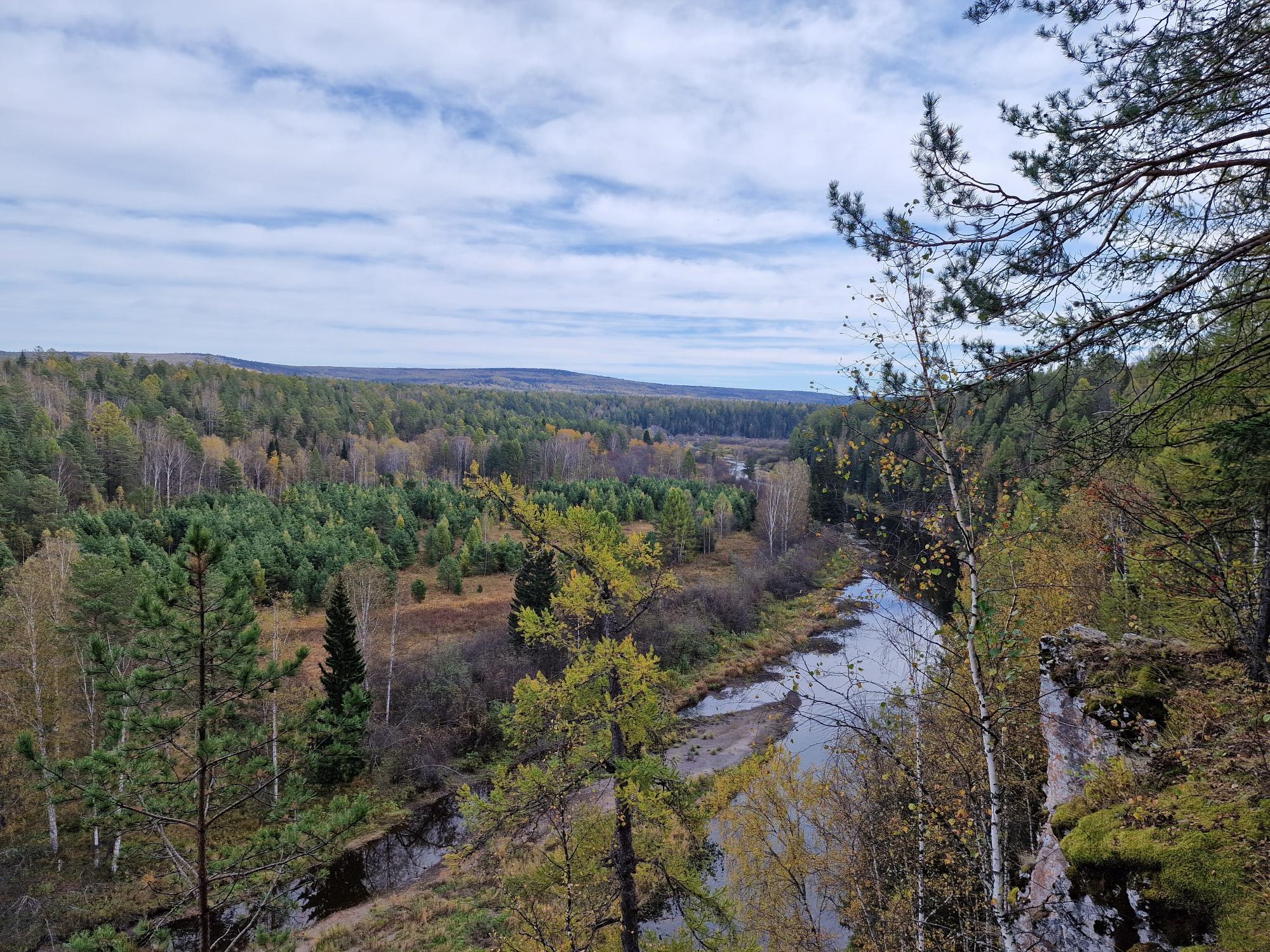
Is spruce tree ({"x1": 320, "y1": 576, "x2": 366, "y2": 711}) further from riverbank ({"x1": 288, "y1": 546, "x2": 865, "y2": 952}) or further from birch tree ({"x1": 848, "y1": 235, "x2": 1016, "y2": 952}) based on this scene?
birch tree ({"x1": 848, "y1": 235, "x2": 1016, "y2": 952})

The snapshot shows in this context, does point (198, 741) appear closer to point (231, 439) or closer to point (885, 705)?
point (885, 705)

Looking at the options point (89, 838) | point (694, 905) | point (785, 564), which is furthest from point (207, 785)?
point (785, 564)

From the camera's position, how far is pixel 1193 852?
4605 millimetres

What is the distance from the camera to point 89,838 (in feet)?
53.4

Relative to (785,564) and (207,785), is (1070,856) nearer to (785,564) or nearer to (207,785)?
(207,785)

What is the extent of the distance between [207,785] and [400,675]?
20.0 meters

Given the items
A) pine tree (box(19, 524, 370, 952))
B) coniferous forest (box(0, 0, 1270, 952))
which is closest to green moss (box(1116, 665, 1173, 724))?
coniferous forest (box(0, 0, 1270, 952))

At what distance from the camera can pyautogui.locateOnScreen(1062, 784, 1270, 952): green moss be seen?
423 centimetres

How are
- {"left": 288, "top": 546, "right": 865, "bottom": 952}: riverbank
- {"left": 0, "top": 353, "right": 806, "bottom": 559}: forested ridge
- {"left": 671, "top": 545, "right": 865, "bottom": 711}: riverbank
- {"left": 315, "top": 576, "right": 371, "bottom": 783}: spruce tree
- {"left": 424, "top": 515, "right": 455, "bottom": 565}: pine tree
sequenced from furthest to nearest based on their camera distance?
{"left": 0, "top": 353, "right": 806, "bottom": 559}: forested ridge < {"left": 424, "top": 515, "right": 455, "bottom": 565}: pine tree < {"left": 671, "top": 545, "right": 865, "bottom": 711}: riverbank < {"left": 315, "top": 576, "right": 371, "bottom": 783}: spruce tree < {"left": 288, "top": 546, "right": 865, "bottom": 952}: riverbank

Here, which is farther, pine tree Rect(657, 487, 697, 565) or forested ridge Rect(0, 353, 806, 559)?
forested ridge Rect(0, 353, 806, 559)

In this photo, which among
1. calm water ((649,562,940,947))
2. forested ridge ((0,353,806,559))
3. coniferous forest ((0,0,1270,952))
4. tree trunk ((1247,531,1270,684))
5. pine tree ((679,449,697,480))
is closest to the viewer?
coniferous forest ((0,0,1270,952))

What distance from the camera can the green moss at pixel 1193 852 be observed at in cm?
423

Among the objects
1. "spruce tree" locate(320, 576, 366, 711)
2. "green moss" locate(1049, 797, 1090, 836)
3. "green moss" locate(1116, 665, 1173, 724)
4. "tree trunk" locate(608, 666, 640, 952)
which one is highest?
"green moss" locate(1116, 665, 1173, 724)

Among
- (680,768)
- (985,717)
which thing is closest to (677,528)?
(680,768)
